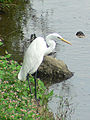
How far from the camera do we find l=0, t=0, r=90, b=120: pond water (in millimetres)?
9992

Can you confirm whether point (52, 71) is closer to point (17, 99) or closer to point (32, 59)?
point (32, 59)

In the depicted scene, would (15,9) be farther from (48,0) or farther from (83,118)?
(83,118)

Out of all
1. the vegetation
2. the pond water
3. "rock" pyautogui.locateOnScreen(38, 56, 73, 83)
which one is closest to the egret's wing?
the vegetation

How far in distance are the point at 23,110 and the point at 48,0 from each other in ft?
45.0

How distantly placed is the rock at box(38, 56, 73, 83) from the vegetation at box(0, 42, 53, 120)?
1383 millimetres

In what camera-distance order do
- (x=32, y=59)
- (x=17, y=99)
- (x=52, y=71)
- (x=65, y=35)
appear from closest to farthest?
1. (x=17, y=99)
2. (x=32, y=59)
3. (x=52, y=71)
4. (x=65, y=35)

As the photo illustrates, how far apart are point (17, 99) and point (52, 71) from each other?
3.58 metres

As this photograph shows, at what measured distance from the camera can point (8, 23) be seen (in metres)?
15.9

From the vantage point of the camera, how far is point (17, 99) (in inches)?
301

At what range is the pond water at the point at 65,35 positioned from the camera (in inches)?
393

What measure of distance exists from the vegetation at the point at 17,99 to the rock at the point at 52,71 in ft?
4.54

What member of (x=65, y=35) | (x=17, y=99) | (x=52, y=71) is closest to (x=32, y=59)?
(x=17, y=99)

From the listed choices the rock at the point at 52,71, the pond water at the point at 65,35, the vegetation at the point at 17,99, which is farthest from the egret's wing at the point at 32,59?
the rock at the point at 52,71

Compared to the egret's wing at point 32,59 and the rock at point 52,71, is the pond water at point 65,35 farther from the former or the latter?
the egret's wing at point 32,59
